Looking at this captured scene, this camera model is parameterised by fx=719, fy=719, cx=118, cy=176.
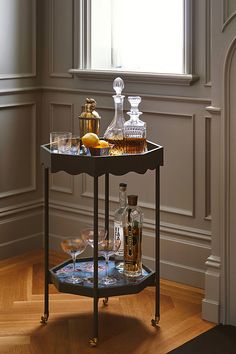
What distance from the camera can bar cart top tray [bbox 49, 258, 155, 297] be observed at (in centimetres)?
320

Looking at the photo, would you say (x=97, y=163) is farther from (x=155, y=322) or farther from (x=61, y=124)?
(x=61, y=124)

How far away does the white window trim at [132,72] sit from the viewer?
3.71 meters

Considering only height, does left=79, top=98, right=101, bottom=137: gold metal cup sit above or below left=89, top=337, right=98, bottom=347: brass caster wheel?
above

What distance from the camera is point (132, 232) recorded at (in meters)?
3.28

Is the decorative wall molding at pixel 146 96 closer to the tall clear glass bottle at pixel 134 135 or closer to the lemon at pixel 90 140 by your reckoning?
the tall clear glass bottle at pixel 134 135

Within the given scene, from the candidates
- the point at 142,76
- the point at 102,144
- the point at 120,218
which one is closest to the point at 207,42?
the point at 142,76

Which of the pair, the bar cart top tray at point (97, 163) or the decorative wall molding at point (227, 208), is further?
the decorative wall molding at point (227, 208)

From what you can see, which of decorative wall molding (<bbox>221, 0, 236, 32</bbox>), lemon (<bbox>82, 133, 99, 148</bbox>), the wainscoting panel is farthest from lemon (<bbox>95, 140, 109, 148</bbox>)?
the wainscoting panel

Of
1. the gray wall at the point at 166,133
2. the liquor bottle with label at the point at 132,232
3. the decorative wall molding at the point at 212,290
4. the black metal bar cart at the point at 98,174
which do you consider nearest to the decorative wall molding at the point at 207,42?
the gray wall at the point at 166,133

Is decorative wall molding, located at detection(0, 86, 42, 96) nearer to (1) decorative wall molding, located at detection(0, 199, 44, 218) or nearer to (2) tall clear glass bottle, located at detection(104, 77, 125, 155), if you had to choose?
(1) decorative wall molding, located at detection(0, 199, 44, 218)

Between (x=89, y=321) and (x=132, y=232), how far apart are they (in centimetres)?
50

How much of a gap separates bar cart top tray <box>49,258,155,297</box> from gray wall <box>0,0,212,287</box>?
0.56 metres

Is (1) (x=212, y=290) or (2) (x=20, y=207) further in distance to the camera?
(2) (x=20, y=207)

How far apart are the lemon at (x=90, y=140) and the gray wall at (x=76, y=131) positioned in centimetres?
81
